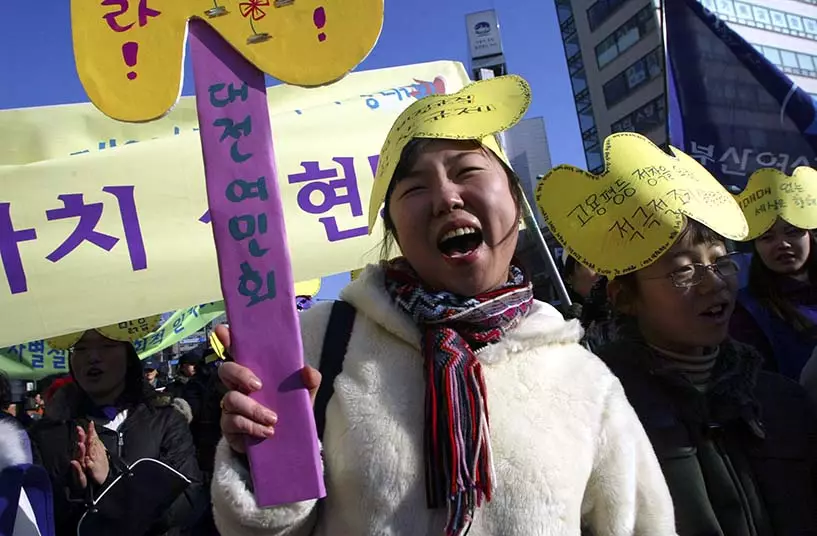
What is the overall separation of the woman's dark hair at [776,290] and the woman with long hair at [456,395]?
1.38m

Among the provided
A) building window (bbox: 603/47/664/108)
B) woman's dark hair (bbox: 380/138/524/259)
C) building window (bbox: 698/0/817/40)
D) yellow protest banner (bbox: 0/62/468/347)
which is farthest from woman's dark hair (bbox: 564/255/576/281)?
building window (bbox: 698/0/817/40)

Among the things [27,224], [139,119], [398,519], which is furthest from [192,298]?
[398,519]

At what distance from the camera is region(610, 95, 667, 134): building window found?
3228cm

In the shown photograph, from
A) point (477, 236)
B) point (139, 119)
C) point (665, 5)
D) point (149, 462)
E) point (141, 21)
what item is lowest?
point (149, 462)

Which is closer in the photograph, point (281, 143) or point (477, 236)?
point (477, 236)

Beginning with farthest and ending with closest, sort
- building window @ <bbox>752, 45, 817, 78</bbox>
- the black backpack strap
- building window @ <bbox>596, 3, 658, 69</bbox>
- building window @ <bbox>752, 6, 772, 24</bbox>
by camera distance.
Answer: building window @ <bbox>596, 3, 658, 69</bbox> → building window @ <bbox>752, 6, 772, 24</bbox> → building window @ <bbox>752, 45, 817, 78</bbox> → the black backpack strap

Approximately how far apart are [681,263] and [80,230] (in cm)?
218

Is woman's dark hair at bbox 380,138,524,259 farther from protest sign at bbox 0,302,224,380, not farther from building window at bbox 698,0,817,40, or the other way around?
building window at bbox 698,0,817,40

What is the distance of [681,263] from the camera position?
1742 mm

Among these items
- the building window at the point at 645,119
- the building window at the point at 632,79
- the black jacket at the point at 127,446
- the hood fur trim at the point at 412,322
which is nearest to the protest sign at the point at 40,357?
the black jacket at the point at 127,446

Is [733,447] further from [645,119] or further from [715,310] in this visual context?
[645,119]

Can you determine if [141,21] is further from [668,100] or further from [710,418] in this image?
[668,100]

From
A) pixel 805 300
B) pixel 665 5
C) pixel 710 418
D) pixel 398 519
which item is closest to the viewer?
pixel 398 519

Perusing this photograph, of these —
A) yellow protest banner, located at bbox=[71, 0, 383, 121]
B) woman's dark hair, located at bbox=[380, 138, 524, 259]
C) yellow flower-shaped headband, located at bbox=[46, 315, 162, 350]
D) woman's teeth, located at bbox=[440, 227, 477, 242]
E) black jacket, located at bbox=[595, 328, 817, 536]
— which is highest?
yellow protest banner, located at bbox=[71, 0, 383, 121]
